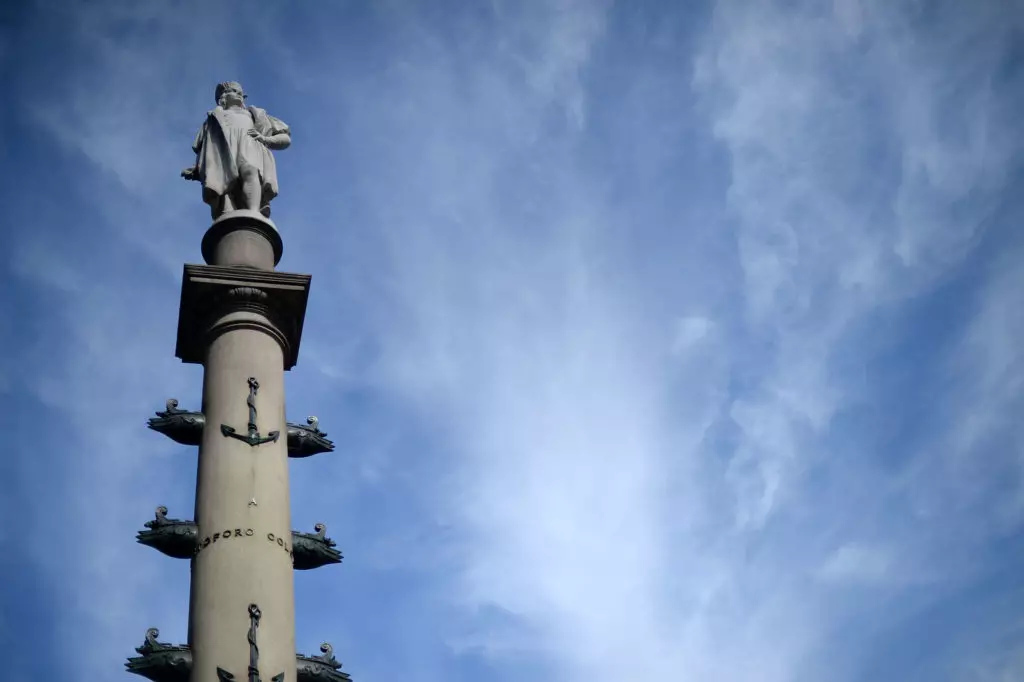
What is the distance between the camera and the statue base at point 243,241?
19.4 metres

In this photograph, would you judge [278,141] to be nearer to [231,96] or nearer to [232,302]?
[231,96]

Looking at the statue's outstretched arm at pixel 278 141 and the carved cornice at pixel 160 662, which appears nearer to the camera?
the carved cornice at pixel 160 662

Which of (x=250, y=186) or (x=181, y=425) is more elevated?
(x=250, y=186)

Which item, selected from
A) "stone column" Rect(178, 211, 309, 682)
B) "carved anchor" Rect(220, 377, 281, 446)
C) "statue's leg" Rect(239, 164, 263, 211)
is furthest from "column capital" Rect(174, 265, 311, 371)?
"statue's leg" Rect(239, 164, 263, 211)

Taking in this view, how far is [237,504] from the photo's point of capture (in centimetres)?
1628

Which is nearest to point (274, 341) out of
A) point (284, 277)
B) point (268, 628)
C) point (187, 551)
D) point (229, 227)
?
point (284, 277)

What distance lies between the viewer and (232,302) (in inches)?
731

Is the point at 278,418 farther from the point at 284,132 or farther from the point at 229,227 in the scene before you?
the point at 284,132

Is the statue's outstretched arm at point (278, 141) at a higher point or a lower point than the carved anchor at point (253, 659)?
higher

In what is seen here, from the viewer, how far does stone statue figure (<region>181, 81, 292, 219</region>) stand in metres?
20.4

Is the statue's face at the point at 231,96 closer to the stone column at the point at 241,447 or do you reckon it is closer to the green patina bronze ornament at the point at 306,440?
the stone column at the point at 241,447

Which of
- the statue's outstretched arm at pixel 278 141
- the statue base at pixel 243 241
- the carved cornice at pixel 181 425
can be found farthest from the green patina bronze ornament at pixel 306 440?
the statue's outstretched arm at pixel 278 141

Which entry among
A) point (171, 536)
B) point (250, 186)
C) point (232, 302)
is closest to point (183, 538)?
point (171, 536)

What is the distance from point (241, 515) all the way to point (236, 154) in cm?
684
